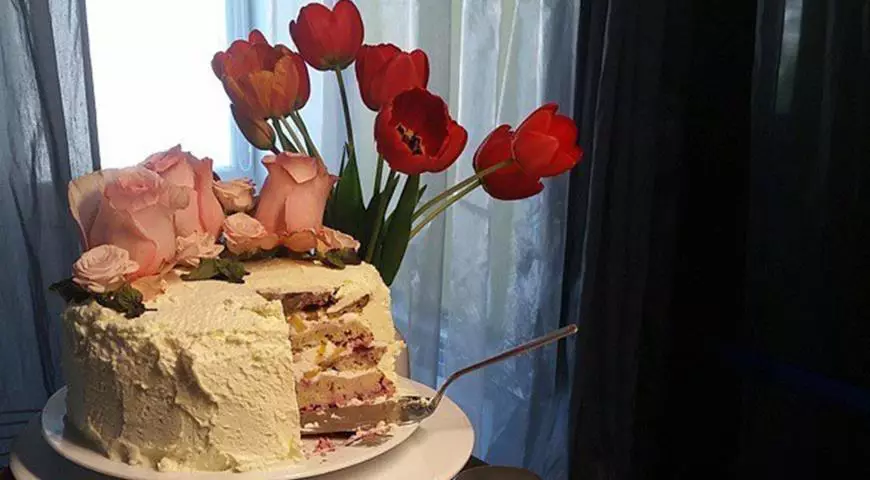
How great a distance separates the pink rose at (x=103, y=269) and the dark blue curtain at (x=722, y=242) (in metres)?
0.83

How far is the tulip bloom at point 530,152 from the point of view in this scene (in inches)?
34.5

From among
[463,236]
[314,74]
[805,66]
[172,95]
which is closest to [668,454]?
[463,236]

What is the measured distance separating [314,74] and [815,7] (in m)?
0.80

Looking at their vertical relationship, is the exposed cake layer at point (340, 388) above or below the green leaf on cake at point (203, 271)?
below

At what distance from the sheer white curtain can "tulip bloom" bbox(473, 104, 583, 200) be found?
602 mm

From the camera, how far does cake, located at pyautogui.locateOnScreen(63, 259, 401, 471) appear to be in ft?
2.53

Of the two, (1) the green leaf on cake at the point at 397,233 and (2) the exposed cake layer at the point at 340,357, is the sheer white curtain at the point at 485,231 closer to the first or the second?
(1) the green leaf on cake at the point at 397,233

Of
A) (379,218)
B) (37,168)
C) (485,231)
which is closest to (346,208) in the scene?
(379,218)

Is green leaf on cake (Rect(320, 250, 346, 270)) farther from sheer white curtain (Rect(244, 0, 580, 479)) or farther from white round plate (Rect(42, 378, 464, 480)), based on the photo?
sheer white curtain (Rect(244, 0, 580, 479))

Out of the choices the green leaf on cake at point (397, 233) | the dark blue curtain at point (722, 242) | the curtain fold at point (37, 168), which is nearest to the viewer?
the green leaf on cake at point (397, 233)

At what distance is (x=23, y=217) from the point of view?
1.22 metres

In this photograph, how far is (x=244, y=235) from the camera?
35.2 inches

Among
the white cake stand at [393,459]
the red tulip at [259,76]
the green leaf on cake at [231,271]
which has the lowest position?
the white cake stand at [393,459]

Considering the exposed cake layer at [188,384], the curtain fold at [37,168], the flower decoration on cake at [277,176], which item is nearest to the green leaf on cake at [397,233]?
the flower decoration on cake at [277,176]
